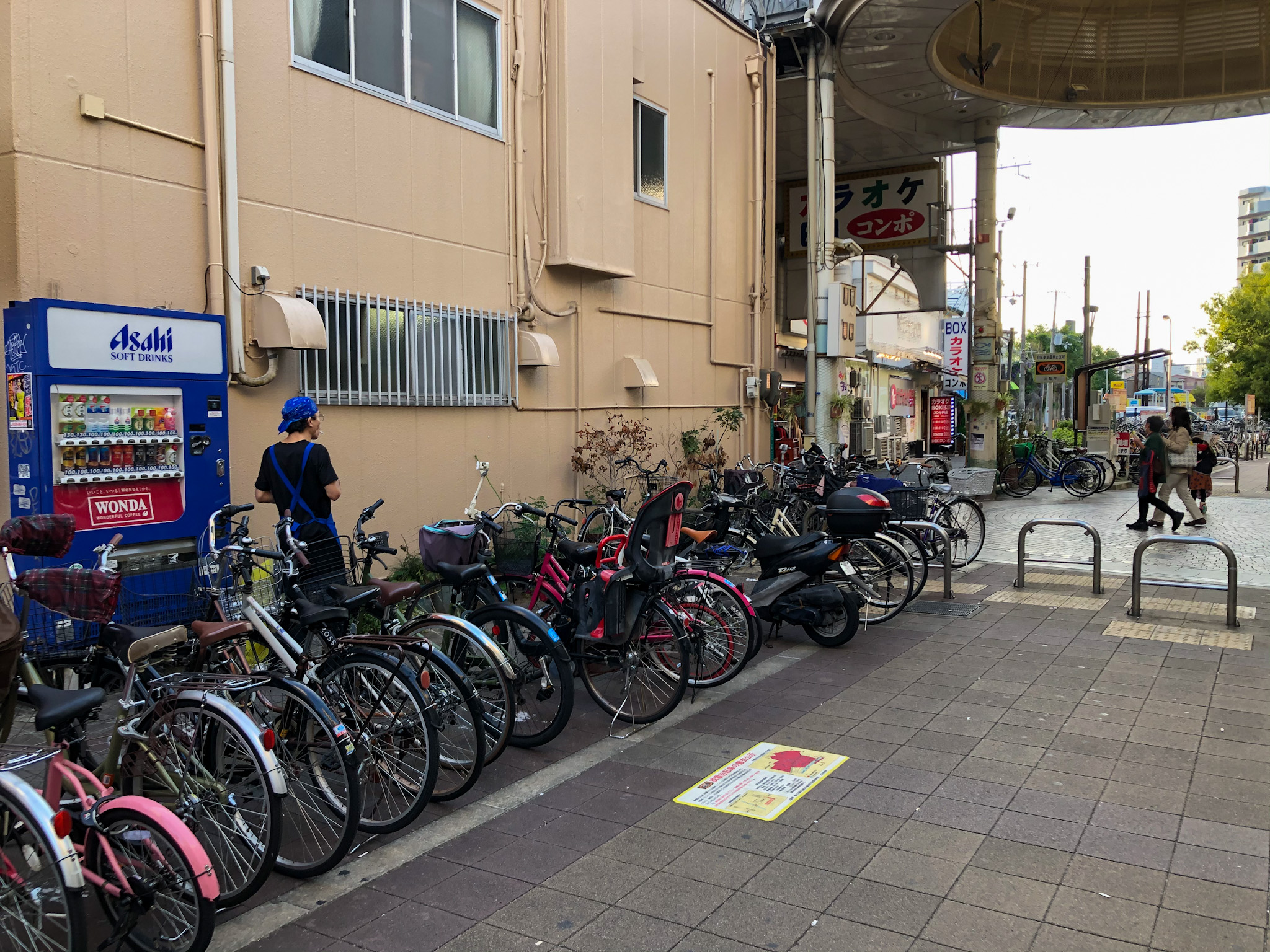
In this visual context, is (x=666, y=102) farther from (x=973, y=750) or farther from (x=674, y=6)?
(x=973, y=750)

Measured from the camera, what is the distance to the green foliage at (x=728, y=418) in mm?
14352

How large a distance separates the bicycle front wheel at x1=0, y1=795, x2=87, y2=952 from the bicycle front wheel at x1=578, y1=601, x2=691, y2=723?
3205 mm

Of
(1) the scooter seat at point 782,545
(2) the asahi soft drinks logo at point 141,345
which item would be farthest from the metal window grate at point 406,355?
(1) the scooter seat at point 782,545

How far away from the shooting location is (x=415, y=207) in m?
8.99

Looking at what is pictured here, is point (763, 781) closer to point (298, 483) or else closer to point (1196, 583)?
point (298, 483)

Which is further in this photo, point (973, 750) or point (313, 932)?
point (973, 750)

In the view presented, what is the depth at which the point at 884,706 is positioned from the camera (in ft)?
19.8

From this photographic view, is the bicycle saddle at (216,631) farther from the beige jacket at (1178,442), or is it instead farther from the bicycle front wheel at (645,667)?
the beige jacket at (1178,442)

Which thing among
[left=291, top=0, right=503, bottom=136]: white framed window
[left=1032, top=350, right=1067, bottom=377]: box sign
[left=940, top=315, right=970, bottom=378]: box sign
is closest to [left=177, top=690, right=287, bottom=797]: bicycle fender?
[left=291, top=0, right=503, bottom=136]: white framed window

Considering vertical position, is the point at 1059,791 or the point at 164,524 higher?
the point at 164,524

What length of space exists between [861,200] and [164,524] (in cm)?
1603

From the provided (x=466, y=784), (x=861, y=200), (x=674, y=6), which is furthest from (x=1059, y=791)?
(x=861, y=200)

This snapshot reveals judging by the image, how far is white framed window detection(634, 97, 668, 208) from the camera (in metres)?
12.7

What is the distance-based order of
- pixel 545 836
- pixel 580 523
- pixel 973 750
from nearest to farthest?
pixel 545 836 → pixel 973 750 → pixel 580 523
